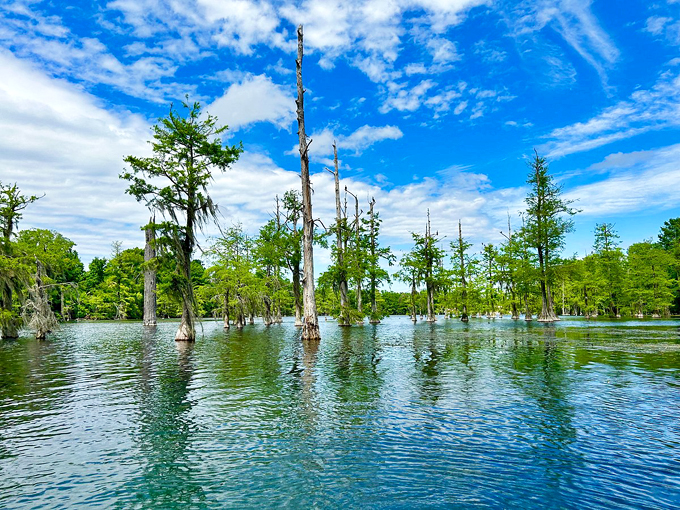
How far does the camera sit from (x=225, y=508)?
507 centimetres

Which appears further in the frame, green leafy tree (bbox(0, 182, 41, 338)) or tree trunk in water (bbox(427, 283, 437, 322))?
tree trunk in water (bbox(427, 283, 437, 322))

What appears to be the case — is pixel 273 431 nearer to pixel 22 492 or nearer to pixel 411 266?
pixel 22 492

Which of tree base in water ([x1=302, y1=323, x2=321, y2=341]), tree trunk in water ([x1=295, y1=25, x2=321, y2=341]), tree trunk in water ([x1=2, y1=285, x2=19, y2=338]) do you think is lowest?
tree base in water ([x1=302, y1=323, x2=321, y2=341])

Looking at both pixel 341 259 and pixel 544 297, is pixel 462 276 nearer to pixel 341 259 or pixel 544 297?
pixel 544 297

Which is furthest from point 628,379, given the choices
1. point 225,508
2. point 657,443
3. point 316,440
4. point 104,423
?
point 104,423

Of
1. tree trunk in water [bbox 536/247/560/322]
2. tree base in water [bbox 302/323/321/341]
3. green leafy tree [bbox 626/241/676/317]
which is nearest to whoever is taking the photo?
tree base in water [bbox 302/323/321/341]

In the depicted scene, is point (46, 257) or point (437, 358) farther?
point (46, 257)

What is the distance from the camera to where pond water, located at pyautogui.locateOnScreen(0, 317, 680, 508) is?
5441 millimetres

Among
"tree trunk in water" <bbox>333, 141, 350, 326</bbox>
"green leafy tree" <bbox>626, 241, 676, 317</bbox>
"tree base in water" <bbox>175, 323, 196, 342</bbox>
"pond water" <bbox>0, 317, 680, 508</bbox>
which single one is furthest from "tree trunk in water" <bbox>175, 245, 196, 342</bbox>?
"green leafy tree" <bbox>626, 241, 676, 317</bbox>

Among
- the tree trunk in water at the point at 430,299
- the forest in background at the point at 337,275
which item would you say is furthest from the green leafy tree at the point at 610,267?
the tree trunk in water at the point at 430,299

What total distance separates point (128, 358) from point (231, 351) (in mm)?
5334

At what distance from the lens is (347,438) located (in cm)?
773

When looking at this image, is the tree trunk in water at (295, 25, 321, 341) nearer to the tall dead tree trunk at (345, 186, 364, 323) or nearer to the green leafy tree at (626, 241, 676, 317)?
the tall dead tree trunk at (345, 186, 364, 323)

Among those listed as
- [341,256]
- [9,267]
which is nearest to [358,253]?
[341,256]
